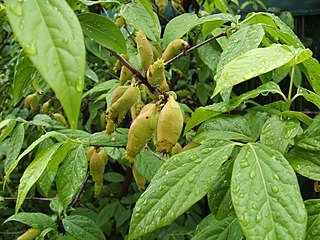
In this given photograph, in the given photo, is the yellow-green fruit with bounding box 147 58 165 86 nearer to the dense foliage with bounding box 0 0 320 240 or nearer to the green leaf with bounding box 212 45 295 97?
the dense foliage with bounding box 0 0 320 240

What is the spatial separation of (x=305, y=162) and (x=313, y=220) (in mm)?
76

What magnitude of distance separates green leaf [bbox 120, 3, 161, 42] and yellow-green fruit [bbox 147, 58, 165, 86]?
0.09m

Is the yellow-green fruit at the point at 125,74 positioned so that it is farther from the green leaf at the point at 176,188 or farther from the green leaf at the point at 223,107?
the green leaf at the point at 176,188

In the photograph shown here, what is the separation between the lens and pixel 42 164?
74 centimetres

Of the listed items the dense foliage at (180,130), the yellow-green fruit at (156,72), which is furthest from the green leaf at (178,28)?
the yellow-green fruit at (156,72)

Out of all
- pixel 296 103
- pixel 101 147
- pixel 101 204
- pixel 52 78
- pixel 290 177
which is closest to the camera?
pixel 52 78

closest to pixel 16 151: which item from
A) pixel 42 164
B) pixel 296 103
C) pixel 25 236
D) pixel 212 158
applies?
pixel 25 236

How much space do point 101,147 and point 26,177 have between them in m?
0.20

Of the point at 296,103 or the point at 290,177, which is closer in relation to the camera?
the point at 290,177

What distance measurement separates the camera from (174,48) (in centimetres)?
84

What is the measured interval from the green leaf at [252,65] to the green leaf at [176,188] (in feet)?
0.29

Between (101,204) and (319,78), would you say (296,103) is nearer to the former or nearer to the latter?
(101,204)

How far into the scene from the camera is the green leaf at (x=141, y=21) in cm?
81

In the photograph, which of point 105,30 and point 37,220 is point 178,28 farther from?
point 37,220
